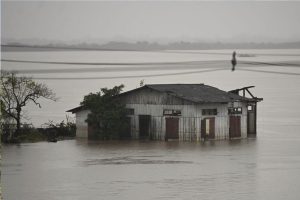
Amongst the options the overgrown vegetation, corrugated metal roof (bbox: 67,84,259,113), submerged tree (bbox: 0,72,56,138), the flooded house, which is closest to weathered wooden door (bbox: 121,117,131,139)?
the flooded house

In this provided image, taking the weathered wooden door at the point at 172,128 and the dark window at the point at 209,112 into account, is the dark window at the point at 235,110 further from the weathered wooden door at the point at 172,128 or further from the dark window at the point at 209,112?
the weathered wooden door at the point at 172,128

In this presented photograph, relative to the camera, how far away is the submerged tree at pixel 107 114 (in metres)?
40.7

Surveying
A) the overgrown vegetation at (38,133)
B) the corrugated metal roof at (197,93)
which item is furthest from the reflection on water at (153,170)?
the corrugated metal roof at (197,93)

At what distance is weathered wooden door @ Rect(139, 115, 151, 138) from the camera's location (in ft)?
134

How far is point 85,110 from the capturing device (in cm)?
4209

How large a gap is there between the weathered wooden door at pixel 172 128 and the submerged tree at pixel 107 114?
1.82 m

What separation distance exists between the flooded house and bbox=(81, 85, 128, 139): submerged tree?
434mm

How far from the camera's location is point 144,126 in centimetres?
4119

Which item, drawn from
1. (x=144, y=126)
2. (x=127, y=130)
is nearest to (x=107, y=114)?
(x=127, y=130)

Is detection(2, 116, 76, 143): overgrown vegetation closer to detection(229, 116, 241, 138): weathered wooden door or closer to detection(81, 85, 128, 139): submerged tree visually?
detection(81, 85, 128, 139): submerged tree

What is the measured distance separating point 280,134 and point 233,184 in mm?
18008

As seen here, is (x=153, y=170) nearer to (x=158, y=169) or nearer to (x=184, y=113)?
(x=158, y=169)

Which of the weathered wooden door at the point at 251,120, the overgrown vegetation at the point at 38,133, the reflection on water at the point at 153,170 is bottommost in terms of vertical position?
the reflection on water at the point at 153,170

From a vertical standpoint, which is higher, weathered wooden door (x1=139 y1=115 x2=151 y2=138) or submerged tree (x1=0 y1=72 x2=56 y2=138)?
submerged tree (x1=0 y1=72 x2=56 y2=138)
